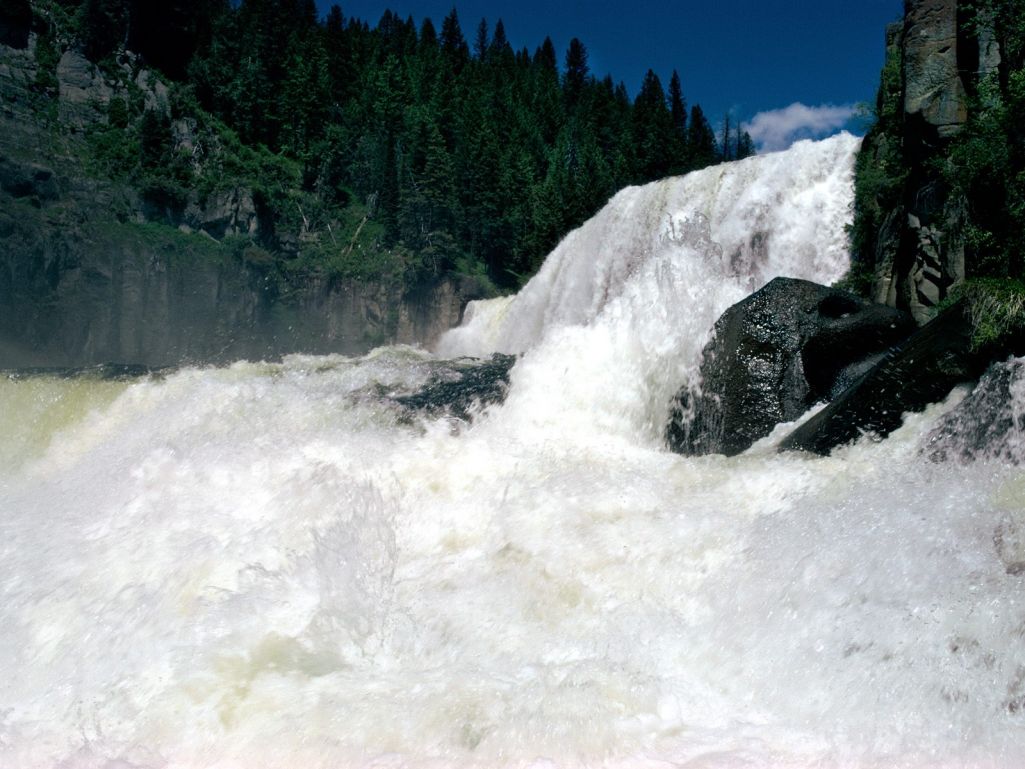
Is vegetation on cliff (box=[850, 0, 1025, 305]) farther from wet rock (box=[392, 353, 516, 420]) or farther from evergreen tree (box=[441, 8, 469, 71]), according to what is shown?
evergreen tree (box=[441, 8, 469, 71])

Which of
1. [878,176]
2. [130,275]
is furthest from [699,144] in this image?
[878,176]

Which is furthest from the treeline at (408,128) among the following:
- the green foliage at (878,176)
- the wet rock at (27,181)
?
the green foliage at (878,176)

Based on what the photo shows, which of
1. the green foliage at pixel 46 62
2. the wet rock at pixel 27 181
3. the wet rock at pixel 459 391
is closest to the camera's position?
the wet rock at pixel 459 391

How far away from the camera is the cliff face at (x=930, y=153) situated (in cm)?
977

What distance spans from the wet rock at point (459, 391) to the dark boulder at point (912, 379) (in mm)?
3878

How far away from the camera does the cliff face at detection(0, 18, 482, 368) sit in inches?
1297

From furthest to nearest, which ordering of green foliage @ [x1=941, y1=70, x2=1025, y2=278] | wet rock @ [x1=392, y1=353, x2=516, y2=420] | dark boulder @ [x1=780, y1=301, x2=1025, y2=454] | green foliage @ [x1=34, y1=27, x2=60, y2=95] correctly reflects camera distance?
green foliage @ [x1=34, y1=27, x2=60, y2=95] → wet rock @ [x1=392, y1=353, x2=516, y2=420] → green foliage @ [x1=941, y1=70, x2=1025, y2=278] → dark boulder @ [x1=780, y1=301, x2=1025, y2=454]

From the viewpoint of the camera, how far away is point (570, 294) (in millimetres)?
18984

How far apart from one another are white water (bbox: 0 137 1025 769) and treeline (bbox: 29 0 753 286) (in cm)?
3092

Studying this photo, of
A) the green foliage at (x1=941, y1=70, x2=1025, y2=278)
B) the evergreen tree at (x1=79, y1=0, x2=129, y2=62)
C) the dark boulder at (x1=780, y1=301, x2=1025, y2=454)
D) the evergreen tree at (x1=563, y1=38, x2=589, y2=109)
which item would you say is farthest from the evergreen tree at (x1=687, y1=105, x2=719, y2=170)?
the dark boulder at (x1=780, y1=301, x2=1025, y2=454)

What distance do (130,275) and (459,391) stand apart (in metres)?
31.0

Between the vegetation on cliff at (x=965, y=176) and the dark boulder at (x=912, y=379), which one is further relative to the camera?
the vegetation on cliff at (x=965, y=176)

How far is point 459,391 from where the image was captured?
9523 mm

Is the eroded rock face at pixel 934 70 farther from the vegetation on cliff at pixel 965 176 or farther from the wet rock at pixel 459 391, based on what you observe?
the wet rock at pixel 459 391
